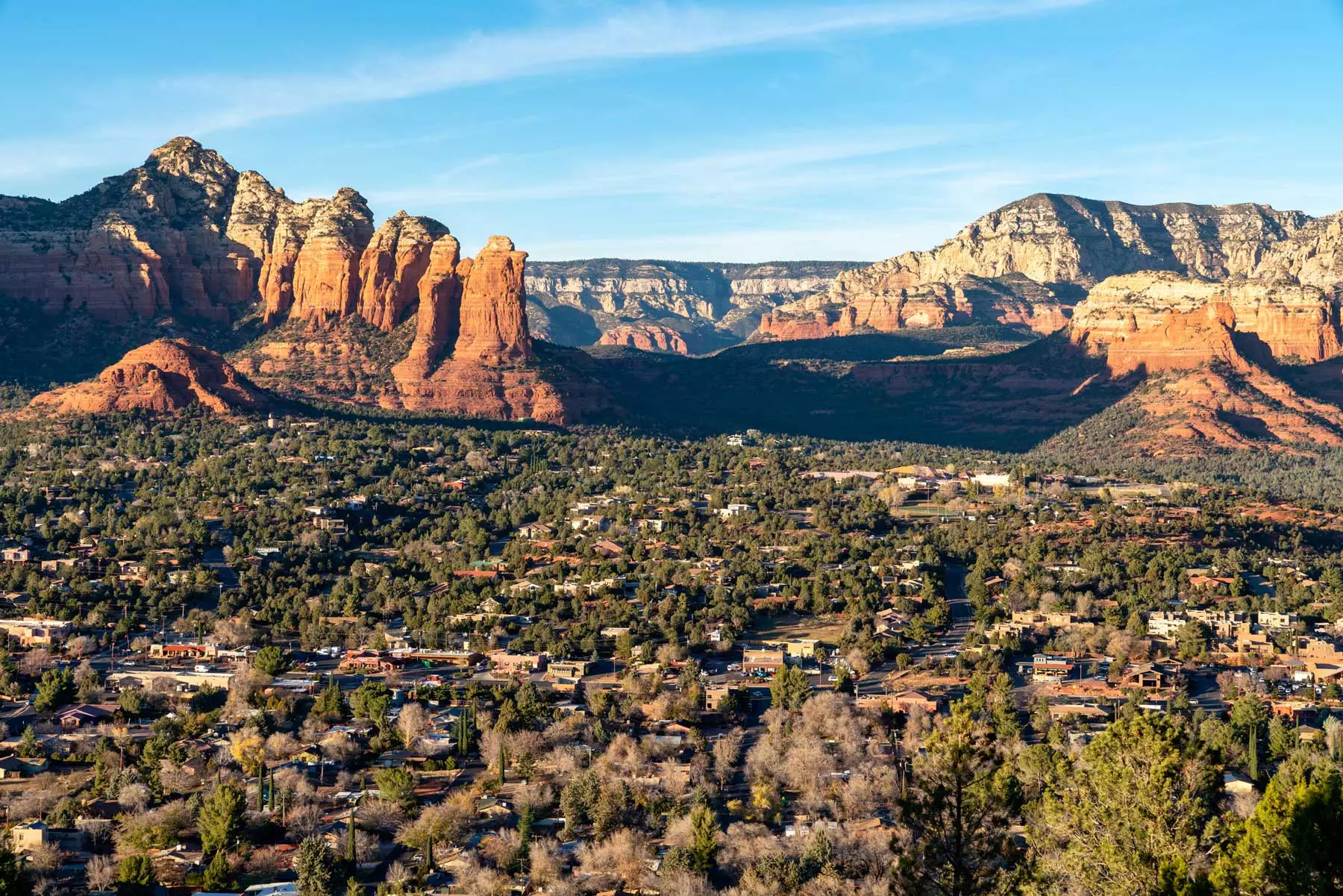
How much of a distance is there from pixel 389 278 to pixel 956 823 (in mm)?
157702

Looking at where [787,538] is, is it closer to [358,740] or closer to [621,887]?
[358,740]

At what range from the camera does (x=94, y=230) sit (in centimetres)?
19300

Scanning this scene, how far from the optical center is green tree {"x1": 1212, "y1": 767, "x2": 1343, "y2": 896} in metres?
38.6

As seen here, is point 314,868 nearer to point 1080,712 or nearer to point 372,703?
point 372,703

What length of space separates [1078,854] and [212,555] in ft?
270

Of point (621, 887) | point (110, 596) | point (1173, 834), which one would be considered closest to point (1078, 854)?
point (1173, 834)

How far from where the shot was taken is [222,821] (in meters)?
60.1

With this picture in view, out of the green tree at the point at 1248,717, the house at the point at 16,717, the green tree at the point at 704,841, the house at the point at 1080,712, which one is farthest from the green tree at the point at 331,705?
the green tree at the point at 1248,717

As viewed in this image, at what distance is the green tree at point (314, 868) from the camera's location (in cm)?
5588

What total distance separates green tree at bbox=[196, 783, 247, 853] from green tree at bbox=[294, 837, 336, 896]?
2.93 metres

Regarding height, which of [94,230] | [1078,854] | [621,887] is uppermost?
[94,230]

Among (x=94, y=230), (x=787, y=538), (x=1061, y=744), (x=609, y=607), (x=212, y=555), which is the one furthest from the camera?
(x=94, y=230)

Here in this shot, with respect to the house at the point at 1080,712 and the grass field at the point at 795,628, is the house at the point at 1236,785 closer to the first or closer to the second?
the house at the point at 1080,712

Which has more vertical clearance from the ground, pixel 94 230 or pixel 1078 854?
pixel 94 230
